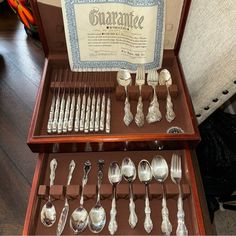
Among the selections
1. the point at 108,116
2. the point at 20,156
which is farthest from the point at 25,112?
the point at 108,116

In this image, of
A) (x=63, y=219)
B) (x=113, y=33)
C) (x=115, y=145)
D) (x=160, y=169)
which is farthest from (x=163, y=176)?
(x=113, y=33)

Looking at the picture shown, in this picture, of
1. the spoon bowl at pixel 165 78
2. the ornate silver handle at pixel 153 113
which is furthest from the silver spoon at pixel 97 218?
the spoon bowl at pixel 165 78

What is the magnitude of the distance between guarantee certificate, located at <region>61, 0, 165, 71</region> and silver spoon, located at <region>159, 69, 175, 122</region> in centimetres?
3

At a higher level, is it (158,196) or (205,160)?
(205,160)

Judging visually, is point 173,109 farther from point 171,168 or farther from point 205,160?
point 205,160

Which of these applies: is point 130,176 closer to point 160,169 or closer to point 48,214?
point 160,169

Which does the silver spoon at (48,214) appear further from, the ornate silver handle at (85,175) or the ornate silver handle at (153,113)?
the ornate silver handle at (153,113)

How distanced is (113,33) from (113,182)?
0.35 m

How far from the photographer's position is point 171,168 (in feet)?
2.11

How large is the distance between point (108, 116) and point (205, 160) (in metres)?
0.38

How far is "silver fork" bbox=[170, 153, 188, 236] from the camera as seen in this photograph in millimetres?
569

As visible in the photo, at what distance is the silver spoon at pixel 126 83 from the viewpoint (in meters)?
0.70

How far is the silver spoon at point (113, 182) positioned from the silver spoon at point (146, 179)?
0.05 meters

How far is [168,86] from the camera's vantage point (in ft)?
2.40
